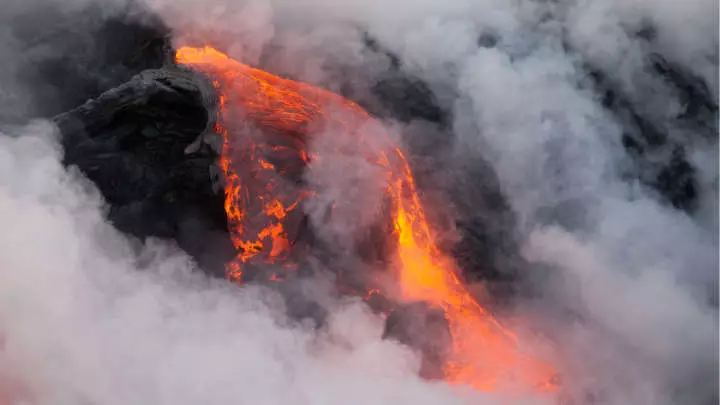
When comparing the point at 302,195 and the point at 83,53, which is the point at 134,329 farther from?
the point at 83,53

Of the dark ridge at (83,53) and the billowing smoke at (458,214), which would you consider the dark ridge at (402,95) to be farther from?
the dark ridge at (83,53)

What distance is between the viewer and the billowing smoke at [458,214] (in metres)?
3.45

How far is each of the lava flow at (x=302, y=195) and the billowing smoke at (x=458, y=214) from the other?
22 cm

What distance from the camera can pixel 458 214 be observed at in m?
5.07

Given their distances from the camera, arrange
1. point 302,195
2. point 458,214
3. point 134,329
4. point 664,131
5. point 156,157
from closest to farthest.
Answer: point 134,329 → point 156,157 → point 302,195 → point 458,214 → point 664,131

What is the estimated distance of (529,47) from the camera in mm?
5520

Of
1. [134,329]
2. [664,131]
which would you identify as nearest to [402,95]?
[664,131]

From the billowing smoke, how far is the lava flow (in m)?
0.22

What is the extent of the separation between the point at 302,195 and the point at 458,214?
1.20 m

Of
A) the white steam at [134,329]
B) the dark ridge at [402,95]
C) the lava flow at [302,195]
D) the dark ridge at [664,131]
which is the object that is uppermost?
the dark ridge at [664,131]

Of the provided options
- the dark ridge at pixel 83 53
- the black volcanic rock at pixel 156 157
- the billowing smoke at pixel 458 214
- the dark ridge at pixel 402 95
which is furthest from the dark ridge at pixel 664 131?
the dark ridge at pixel 83 53

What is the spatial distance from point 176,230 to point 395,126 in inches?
73.0

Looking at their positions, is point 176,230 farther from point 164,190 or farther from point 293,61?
point 293,61

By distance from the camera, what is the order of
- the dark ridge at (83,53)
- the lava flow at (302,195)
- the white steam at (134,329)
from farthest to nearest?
the dark ridge at (83,53) → the lava flow at (302,195) → the white steam at (134,329)
